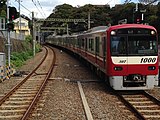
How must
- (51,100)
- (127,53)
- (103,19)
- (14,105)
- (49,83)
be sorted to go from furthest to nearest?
(103,19) → (49,83) → (127,53) → (51,100) → (14,105)

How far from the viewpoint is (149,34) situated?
1118 cm

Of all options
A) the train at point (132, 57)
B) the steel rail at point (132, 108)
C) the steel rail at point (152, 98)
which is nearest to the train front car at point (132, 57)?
the train at point (132, 57)

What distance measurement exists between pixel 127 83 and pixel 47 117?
4.19 metres

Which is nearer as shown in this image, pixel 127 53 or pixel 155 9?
pixel 127 53

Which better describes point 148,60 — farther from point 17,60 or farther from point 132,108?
point 17,60

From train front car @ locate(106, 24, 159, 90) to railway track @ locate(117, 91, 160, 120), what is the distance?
31 centimetres

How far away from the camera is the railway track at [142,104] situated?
7984 millimetres

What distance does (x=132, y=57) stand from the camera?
431 inches

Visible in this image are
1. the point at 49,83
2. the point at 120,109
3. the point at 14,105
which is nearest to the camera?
the point at 120,109

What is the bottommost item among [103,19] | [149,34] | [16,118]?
[16,118]

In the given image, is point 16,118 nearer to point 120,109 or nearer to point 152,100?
point 120,109

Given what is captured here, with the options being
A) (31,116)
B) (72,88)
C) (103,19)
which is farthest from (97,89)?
(103,19)

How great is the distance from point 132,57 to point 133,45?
1.50ft

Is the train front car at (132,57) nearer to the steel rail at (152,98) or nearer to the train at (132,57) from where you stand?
the train at (132,57)
